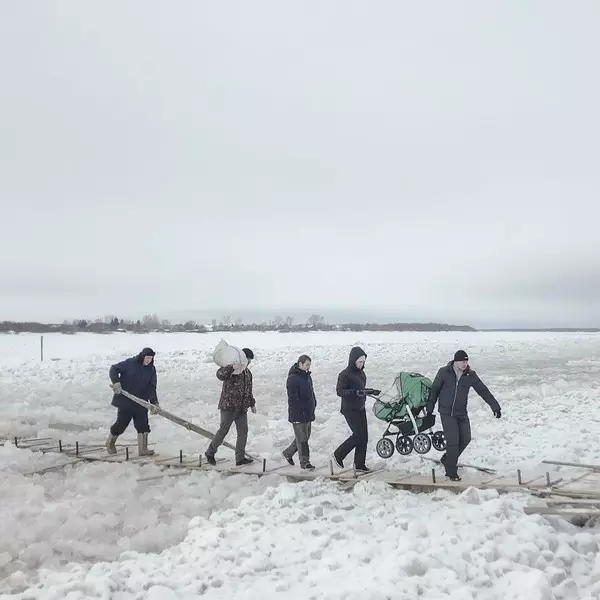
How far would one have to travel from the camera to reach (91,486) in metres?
7.66

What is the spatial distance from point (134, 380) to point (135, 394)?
0.23m

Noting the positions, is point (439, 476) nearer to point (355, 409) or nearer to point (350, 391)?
point (355, 409)

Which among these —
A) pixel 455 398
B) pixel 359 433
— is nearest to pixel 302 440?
pixel 359 433

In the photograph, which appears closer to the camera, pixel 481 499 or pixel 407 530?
pixel 407 530

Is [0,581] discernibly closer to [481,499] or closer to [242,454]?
[242,454]

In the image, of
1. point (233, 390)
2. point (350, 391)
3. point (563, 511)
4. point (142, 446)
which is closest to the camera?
point (563, 511)

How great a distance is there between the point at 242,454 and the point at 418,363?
1924 cm

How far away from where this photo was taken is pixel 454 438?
25.3ft

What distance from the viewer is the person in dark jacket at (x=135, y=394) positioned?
9289 mm

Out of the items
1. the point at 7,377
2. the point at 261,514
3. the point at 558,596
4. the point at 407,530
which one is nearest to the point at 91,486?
the point at 261,514

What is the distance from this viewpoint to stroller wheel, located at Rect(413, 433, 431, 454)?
8.79m

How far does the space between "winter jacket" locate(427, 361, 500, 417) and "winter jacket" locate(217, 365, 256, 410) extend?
2.64 meters

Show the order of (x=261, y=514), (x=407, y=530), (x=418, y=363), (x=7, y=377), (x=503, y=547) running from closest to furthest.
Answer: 1. (x=503, y=547)
2. (x=407, y=530)
3. (x=261, y=514)
4. (x=7, y=377)
5. (x=418, y=363)

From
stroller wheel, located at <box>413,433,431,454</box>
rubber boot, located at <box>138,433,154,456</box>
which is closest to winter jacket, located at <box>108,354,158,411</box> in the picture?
rubber boot, located at <box>138,433,154,456</box>
